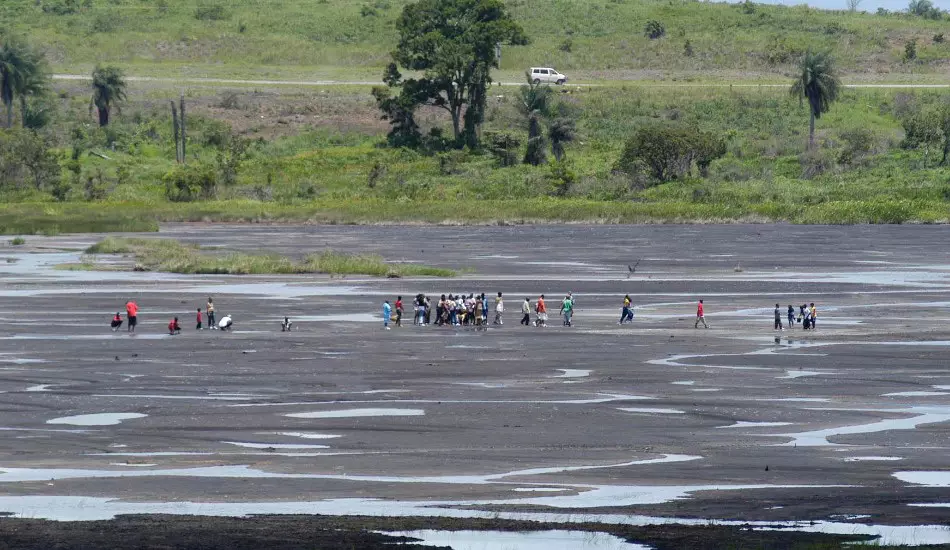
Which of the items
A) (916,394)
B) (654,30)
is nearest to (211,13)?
(654,30)

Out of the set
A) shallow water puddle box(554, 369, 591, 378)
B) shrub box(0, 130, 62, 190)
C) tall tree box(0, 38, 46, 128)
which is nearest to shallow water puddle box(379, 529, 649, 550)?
shallow water puddle box(554, 369, 591, 378)

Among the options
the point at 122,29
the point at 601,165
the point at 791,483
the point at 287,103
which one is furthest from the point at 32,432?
the point at 122,29

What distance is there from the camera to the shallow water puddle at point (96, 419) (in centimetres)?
3039

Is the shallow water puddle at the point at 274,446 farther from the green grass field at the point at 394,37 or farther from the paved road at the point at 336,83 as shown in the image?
the green grass field at the point at 394,37

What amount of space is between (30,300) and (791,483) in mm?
36561

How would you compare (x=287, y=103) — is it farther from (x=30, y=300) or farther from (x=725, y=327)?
(x=725, y=327)

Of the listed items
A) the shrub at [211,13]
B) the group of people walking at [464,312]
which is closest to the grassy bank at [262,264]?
the group of people walking at [464,312]

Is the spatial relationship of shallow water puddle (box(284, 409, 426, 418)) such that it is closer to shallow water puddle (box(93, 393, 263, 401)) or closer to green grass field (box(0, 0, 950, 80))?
shallow water puddle (box(93, 393, 263, 401))

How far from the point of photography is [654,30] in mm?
157250

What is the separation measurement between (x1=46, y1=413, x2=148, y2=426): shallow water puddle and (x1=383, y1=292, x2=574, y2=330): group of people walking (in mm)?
15958

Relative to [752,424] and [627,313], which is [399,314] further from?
[752,424]

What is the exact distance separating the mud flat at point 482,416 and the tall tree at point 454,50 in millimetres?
57057

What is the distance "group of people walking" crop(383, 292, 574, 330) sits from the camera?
154ft

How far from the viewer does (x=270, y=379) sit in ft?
118
